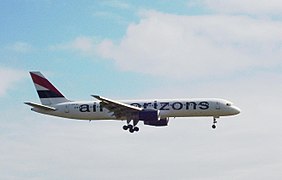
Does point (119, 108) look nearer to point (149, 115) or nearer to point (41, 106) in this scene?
point (149, 115)

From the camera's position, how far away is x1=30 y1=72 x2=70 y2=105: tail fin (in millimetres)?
116562

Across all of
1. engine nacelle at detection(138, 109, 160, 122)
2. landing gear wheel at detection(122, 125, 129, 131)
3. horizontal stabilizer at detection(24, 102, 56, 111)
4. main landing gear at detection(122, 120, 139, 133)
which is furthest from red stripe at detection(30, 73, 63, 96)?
engine nacelle at detection(138, 109, 160, 122)

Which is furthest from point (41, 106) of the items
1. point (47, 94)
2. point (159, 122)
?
point (159, 122)

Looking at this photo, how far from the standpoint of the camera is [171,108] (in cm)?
10700

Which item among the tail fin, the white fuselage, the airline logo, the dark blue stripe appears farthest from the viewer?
the airline logo

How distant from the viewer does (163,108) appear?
352 feet

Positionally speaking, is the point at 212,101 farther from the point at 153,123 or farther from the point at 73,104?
the point at 73,104

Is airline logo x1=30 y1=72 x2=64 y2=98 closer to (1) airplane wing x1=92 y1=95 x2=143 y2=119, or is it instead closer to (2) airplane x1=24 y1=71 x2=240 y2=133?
(2) airplane x1=24 y1=71 x2=240 y2=133

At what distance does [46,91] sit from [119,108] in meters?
16.3

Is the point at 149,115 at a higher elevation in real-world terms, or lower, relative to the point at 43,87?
lower

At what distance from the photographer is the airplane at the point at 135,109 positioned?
105875 mm

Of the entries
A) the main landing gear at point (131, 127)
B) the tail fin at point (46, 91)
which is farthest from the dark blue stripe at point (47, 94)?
the main landing gear at point (131, 127)

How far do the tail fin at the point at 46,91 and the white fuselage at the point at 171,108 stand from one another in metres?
4.08

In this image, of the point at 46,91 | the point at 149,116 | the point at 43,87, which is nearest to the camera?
the point at 149,116
